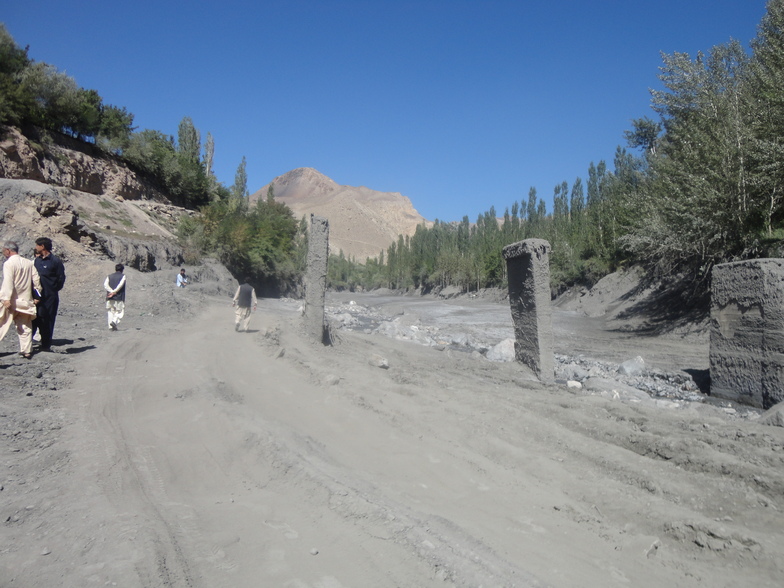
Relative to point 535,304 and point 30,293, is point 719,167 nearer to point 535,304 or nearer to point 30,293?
point 535,304

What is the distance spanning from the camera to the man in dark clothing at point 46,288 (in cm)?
749

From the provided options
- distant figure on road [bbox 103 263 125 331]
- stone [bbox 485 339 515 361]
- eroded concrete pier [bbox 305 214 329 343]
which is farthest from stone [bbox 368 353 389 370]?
distant figure on road [bbox 103 263 125 331]

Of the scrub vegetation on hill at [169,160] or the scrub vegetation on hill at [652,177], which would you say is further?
the scrub vegetation on hill at [169,160]

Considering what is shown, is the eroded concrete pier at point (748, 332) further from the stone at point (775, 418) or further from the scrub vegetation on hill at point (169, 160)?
the scrub vegetation on hill at point (169, 160)

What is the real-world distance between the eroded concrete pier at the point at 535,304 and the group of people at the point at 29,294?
8.37 metres

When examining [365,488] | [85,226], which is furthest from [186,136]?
[365,488]

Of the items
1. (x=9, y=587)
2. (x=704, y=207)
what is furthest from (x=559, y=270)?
(x=9, y=587)

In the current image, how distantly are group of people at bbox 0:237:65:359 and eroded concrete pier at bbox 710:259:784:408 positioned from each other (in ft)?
40.2

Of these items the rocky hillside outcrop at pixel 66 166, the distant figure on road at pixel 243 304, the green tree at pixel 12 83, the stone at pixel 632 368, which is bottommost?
the stone at pixel 632 368

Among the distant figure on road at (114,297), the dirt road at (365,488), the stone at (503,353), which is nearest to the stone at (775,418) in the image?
the dirt road at (365,488)

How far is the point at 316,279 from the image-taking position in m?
10.9

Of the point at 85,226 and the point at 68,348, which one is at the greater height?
the point at 85,226

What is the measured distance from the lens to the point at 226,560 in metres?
2.98

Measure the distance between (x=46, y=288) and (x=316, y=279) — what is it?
197 inches
